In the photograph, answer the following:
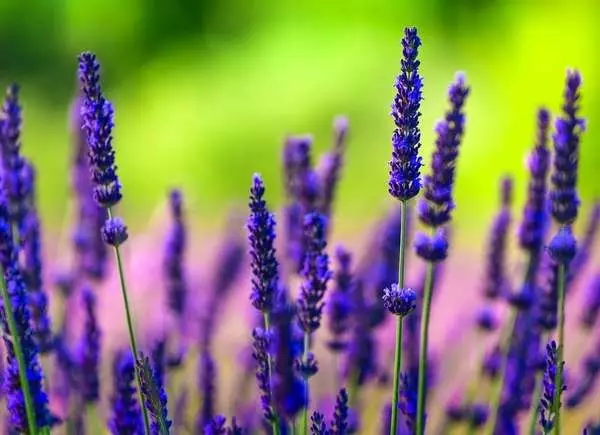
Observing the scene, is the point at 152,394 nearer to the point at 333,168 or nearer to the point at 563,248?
the point at 563,248

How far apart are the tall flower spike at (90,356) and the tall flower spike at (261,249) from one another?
1.46 ft

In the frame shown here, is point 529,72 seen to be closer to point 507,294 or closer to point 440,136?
point 507,294

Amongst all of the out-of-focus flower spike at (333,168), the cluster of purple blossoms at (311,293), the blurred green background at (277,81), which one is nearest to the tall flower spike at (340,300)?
the cluster of purple blossoms at (311,293)

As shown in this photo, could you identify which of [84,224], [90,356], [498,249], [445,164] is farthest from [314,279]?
[84,224]

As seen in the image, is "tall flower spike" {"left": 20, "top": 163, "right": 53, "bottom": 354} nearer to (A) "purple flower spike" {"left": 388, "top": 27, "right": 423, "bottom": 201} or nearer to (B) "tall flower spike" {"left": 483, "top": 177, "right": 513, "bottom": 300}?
(A) "purple flower spike" {"left": 388, "top": 27, "right": 423, "bottom": 201}

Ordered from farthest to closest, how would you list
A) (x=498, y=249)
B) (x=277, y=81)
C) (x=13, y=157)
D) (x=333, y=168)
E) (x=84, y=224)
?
(x=277, y=81) → (x=84, y=224) → (x=498, y=249) → (x=333, y=168) → (x=13, y=157)

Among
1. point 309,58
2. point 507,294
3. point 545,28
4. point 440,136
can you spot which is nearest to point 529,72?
point 545,28

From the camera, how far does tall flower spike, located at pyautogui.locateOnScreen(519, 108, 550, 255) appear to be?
1.56 meters

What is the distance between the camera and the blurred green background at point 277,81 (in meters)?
7.47

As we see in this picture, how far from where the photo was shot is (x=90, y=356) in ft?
4.95

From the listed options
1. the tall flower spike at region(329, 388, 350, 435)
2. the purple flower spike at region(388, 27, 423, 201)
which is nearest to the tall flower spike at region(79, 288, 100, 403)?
the tall flower spike at region(329, 388, 350, 435)

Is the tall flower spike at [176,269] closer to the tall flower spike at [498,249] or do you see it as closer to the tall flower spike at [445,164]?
the tall flower spike at [498,249]

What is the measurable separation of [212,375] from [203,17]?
29.5ft

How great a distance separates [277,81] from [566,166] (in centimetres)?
729
